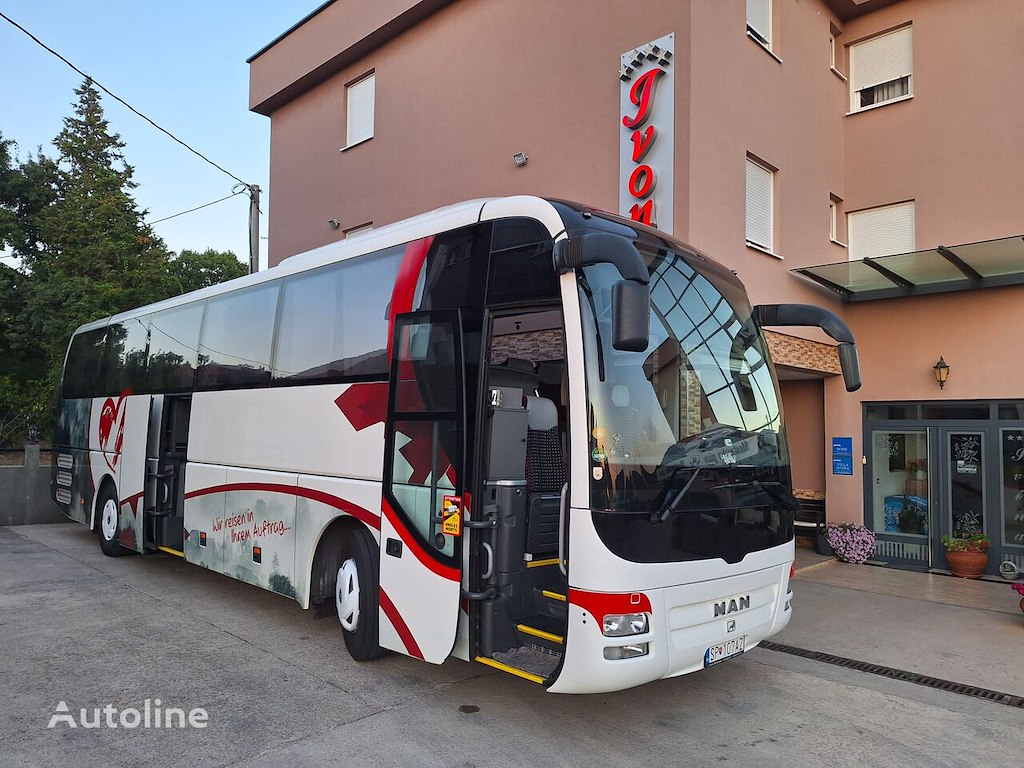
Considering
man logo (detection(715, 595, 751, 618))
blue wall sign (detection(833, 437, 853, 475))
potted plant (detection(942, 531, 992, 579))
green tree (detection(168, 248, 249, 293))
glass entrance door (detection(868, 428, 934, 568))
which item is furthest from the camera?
green tree (detection(168, 248, 249, 293))

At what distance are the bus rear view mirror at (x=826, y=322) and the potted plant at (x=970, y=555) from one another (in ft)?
19.9

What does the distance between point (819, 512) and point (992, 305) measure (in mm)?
3922

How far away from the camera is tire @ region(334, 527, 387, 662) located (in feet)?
17.9

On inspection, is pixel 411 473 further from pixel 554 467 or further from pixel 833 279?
pixel 833 279

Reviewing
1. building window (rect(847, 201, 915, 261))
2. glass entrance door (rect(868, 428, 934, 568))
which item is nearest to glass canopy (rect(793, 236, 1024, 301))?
building window (rect(847, 201, 915, 261))

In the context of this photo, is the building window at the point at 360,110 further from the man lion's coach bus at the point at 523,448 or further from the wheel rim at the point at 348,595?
the wheel rim at the point at 348,595

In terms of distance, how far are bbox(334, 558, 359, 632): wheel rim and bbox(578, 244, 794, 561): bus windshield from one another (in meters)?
2.41

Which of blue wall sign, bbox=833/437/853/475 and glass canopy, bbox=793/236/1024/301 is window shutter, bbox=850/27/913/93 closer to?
glass canopy, bbox=793/236/1024/301

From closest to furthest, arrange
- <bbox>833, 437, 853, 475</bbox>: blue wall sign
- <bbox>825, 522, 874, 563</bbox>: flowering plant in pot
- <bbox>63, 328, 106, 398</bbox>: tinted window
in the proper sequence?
1. <bbox>63, 328, 106, 398</bbox>: tinted window
2. <bbox>825, 522, 874, 563</bbox>: flowering plant in pot
3. <bbox>833, 437, 853, 475</bbox>: blue wall sign

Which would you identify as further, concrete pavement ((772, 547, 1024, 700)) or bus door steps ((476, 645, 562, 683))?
concrete pavement ((772, 547, 1024, 700))

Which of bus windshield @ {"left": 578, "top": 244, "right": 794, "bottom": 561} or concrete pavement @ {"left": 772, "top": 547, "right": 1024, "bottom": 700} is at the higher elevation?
bus windshield @ {"left": 578, "top": 244, "right": 794, "bottom": 561}

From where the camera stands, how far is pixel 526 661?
4730 millimetres

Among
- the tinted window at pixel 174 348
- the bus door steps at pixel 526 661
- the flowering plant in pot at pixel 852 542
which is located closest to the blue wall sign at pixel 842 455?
the flowering plant in pot at pixel 852 542

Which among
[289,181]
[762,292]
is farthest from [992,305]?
[289,181]
